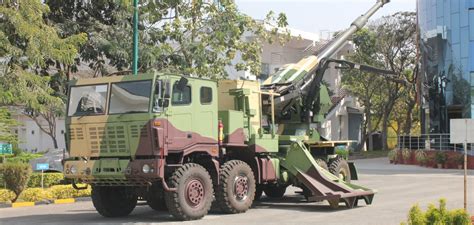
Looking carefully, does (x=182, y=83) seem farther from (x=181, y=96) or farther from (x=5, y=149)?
(x=5, y=149)

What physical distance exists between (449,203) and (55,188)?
10549 millimetres

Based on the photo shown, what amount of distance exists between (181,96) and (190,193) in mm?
1921

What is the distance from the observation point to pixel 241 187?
14258 millimetres

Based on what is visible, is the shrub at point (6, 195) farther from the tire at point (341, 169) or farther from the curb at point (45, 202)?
the tire at point (341, 169)

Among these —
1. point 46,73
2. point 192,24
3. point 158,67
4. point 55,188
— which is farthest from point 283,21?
point 55,188

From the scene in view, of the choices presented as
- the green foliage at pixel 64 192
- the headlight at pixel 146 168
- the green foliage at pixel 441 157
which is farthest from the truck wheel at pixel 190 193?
the green foliage at pixel 441 157

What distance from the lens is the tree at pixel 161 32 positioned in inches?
849

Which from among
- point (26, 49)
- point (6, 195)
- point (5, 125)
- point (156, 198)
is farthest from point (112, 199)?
point (5, 125)

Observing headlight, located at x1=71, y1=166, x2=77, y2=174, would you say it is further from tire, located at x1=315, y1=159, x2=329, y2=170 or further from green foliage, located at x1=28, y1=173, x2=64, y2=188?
green foliage, located at x1=28, y1=173, x2=64, y2=188

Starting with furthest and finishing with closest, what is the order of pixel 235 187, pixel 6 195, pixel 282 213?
pixel 6 195
pixel 282 213
pixel 235 187

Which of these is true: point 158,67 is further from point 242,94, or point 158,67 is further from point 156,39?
point 242,94

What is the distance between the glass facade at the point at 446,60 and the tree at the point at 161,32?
17345 mm

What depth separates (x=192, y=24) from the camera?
77.8 ft

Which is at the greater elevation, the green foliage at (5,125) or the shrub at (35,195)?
the green foliage at (5,125)
